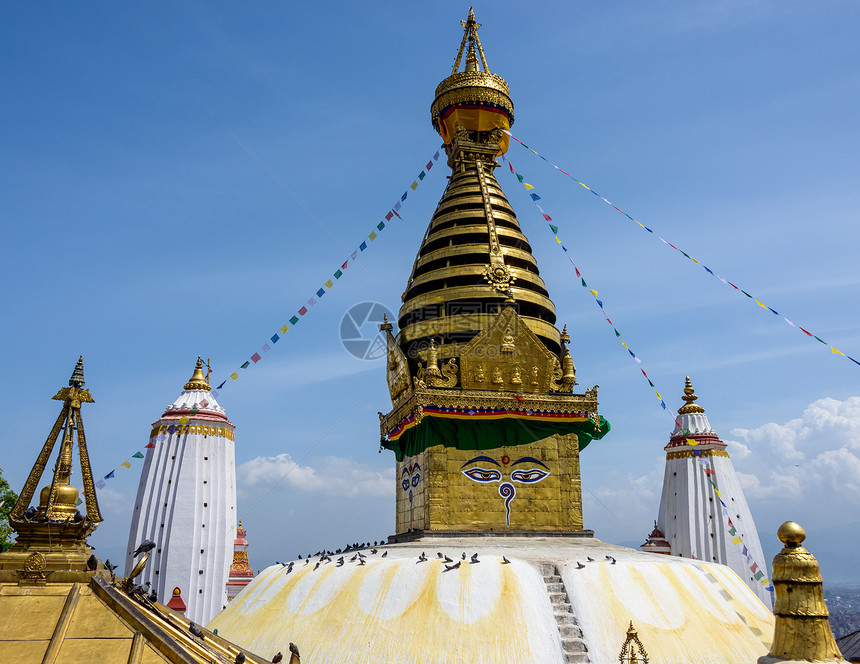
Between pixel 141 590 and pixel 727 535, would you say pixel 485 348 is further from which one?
pixel 727 535

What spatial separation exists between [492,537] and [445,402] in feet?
9.61

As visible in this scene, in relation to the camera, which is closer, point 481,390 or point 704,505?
point 481,390

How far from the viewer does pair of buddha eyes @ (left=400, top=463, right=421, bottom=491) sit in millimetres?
15191

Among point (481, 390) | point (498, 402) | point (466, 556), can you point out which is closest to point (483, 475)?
point (498, 402)

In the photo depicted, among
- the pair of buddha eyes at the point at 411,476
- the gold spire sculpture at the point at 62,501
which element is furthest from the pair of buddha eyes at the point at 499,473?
the gold spire sculpture at the point at 62,501

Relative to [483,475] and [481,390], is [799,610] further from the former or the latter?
[481,390]

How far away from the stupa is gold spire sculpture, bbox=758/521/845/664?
315cm

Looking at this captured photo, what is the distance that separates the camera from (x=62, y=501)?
562 centimetres

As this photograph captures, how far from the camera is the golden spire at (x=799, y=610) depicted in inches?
283

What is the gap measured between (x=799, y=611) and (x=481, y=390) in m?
8.34

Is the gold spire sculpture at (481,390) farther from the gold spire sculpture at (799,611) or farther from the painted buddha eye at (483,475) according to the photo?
the gold spire sculpture at (799,611)

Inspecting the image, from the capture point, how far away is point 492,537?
13.8 metres

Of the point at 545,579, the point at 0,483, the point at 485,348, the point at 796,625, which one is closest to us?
the point at 796,625

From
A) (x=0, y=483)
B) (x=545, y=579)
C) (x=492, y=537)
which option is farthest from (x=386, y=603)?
(x=0, y=483)
